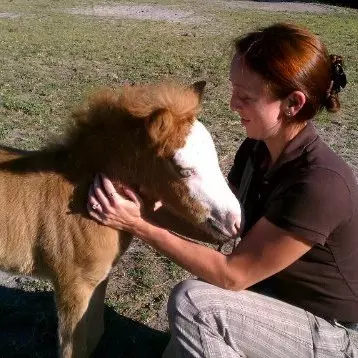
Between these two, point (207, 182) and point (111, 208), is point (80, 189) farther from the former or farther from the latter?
point (207, 182)

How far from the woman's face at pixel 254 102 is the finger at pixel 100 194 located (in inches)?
26.4

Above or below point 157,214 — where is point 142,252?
below

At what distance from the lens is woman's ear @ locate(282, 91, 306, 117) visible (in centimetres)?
217

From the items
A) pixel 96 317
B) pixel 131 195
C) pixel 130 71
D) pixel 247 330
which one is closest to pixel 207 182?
pixel 131 195

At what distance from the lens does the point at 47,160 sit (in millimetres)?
2555

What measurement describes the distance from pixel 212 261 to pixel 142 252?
57.3 inches

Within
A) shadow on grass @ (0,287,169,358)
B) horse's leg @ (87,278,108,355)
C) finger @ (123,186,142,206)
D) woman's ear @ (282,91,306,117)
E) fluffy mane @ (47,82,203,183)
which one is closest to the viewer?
woman's ear @ (282,91,306,117)

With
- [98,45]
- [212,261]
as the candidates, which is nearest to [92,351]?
[212,261]

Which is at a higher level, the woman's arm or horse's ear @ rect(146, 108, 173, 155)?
horse's ear @ rect(146, 108, 173, 155)

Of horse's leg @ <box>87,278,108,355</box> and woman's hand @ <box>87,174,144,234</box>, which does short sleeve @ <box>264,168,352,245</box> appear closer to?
woman's hand @ <box>87,174,144,234</box>

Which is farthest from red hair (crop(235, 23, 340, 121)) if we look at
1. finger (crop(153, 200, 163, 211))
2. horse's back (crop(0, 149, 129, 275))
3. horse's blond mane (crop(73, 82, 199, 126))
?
horse's back (crop(0, 149, 129, 275))

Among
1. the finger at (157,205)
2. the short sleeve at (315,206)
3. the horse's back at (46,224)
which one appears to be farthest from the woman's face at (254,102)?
the horse's back at (46,224)

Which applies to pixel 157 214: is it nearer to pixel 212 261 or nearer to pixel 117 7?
pixel 212 261

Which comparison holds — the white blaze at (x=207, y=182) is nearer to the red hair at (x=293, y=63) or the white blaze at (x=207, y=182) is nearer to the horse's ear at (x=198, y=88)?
the horse's ear at (x=198, y=88)
